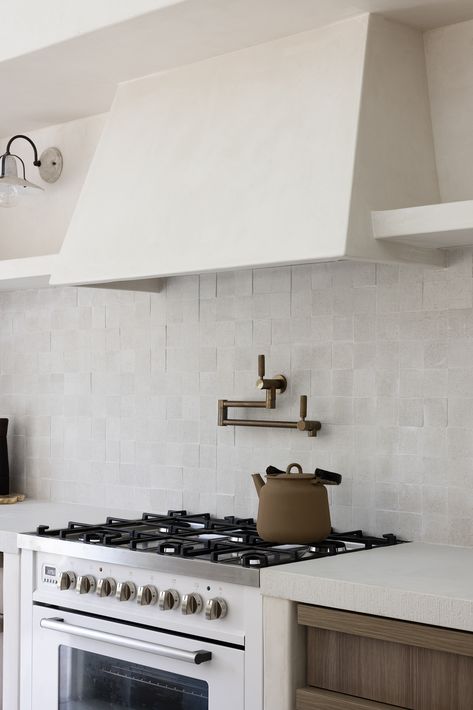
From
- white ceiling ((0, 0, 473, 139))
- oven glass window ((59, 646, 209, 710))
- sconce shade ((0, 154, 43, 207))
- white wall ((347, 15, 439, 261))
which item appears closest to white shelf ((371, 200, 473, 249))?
white wall ((347, 15, 439, 261))

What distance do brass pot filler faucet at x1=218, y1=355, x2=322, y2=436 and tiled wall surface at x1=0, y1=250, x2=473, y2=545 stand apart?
0.13 feet

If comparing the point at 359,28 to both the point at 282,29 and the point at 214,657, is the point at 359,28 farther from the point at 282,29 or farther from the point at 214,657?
the point at 214,657

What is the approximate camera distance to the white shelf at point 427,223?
2299 mm

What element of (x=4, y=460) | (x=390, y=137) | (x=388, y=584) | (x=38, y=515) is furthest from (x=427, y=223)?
(x=4, y=460)

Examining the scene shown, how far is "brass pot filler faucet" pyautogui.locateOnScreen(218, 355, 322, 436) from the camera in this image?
2953 millimetres

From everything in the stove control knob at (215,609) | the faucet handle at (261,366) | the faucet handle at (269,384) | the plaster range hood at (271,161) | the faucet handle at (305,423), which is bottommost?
the stove control knob at (215,609)

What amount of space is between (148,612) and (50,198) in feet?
6.05

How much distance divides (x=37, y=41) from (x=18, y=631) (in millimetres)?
1798

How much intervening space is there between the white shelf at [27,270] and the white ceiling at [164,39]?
1.89 ft

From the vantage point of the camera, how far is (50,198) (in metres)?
3.79

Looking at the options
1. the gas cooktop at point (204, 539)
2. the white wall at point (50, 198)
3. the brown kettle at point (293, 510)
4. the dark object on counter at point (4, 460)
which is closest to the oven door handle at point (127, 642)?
the gas cooktop at point (204, 539)

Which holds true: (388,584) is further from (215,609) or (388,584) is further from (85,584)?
(85,584)

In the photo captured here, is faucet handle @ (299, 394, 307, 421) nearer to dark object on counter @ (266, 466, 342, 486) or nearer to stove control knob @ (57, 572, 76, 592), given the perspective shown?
dark object on counter @ (266, 466, 342, 486)

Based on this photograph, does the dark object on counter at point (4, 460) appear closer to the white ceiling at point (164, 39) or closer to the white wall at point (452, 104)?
the white ceiling at point (164, 39)
